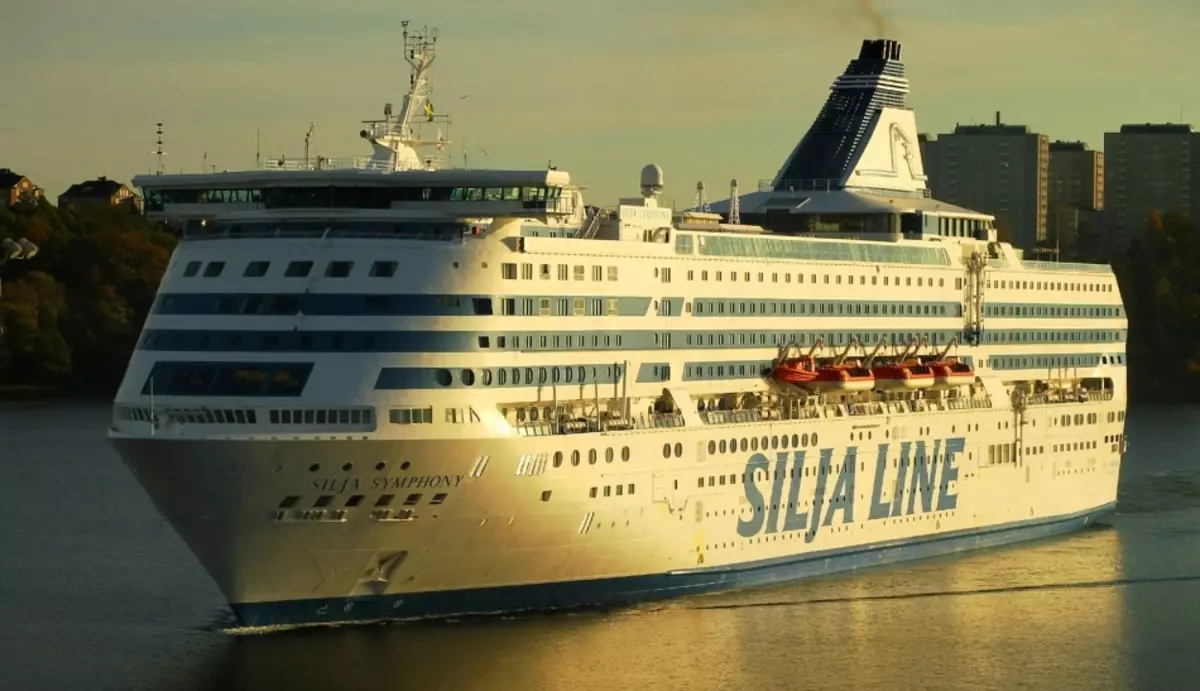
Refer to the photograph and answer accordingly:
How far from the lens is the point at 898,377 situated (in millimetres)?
46000

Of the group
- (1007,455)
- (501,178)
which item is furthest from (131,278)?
(501,178)

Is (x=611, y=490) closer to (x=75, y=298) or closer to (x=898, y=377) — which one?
(x=898, y=377)

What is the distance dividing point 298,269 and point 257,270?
75 cm

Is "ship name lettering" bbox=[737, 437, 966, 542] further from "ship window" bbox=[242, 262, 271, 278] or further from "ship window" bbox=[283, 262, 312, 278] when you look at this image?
"ship window" bbox=[242, 262, 271, 278]

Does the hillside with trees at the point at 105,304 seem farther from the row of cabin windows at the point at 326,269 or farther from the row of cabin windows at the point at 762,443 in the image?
the row of cabin windows at the point at 326,269

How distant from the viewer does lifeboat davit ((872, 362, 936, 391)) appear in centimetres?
4594

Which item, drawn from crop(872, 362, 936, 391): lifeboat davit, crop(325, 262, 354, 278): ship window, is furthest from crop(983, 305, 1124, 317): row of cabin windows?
crop(325, 262, 354, 278): ship window

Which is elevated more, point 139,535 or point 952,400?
point 952,400

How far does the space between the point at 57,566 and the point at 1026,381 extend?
72.7 ft

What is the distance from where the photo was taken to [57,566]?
4478 centimetres

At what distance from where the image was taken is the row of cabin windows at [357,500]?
115 ft

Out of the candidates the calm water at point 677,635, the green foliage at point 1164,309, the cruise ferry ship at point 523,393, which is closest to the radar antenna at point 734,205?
the cruise ferry ship at point 523,393

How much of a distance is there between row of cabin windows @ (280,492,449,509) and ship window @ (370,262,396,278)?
3.58m

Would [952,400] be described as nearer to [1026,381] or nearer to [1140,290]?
[1026,381]
